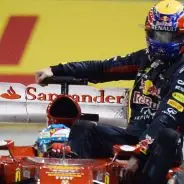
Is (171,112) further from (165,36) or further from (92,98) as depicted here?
(92,98)

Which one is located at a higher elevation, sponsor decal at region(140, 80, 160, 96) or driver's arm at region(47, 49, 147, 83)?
driver's arm at region(47, 49, 147, 83)

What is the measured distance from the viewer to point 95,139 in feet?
15.0

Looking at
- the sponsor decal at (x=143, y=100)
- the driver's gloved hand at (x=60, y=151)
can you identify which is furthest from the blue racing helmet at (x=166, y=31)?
the driver's gloved hand at (x=60, y=151)

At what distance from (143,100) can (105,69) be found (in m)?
0.41

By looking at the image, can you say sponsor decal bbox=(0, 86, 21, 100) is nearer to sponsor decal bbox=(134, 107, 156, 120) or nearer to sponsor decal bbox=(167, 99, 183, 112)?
sponsor decal bbox=(134, 107, 156, 120)

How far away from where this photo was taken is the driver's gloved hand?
4.32 metres

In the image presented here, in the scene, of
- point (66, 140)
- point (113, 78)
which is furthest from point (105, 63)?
point (66, 140)

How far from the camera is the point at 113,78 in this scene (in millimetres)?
5070

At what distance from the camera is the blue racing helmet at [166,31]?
4.59 metres

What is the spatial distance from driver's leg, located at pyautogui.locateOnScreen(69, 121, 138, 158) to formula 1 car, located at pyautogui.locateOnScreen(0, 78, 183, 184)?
6 centimetres

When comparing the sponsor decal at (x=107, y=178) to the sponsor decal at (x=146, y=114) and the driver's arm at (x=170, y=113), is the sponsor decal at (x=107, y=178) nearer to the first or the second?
the driver's arm at (x=170, y=113)

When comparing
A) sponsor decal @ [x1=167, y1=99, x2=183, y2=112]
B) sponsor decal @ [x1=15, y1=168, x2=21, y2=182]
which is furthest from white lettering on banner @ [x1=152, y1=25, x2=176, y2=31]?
sponsor decal @ [x1=15, y1=168, x2=21, y2=182]

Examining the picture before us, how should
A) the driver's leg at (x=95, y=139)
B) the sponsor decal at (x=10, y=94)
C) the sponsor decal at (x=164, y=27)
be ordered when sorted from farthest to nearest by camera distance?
the sponsor decal at (x=10, y=94) → the sponsor decal at (x=164, y=27) → the driver's leg at (x=95, y=139)

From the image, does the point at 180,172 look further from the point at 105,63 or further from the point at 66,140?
the point at 105,63
